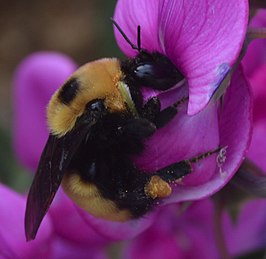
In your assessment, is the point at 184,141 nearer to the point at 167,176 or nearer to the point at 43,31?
the point at 167,176

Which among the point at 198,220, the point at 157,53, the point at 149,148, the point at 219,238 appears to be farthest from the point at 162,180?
the point at 198,220

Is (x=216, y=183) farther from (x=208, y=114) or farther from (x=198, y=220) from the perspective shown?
(x=198, y=220)

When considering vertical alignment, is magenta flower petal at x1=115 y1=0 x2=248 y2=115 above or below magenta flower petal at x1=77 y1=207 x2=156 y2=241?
above

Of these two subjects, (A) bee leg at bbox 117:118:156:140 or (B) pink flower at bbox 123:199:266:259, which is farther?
(B) pink flower at bbox 123:199:266:259

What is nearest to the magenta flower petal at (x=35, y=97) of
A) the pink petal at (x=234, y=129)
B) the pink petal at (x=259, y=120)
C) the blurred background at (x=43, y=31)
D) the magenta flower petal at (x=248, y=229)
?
the magenta flower petal at (x=248, y=229)

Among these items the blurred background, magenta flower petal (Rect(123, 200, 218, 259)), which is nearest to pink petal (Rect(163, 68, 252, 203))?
magenta flower petal (Rect(123, 200, 218, 259))

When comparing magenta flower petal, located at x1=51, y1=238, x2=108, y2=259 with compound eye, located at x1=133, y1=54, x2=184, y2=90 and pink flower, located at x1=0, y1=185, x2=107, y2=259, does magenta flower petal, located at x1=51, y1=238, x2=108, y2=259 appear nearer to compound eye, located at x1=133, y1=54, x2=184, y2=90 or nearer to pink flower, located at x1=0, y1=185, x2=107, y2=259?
pink flower, located at x1=0, y1=185, x2=107, y2=259

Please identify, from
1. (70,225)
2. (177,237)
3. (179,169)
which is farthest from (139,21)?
(177,237)
